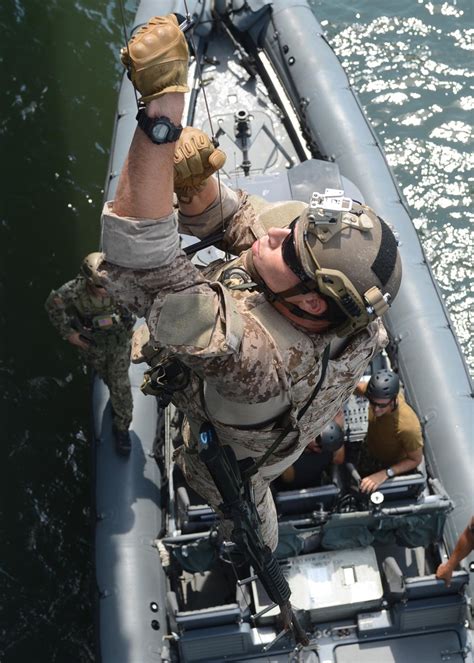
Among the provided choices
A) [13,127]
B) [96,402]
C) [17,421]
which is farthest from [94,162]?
[96,402]

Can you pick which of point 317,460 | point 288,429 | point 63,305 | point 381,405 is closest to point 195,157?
point 288,429

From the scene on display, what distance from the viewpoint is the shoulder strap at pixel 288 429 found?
320cm

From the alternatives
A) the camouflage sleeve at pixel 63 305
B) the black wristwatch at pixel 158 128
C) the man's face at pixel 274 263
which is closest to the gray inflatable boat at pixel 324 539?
the camouflage sleeve at pixel 63 305

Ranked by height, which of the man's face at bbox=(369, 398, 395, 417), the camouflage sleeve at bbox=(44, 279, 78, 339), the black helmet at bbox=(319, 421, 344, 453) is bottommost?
the black helmet at bbox=(319, 421, 344, 453)

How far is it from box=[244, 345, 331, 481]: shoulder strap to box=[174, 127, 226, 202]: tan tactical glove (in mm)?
752

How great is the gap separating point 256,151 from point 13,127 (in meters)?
3.56

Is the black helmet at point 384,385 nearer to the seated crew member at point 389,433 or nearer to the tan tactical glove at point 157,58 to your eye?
the seated crew member at point 389,433

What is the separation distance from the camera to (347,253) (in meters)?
2.82

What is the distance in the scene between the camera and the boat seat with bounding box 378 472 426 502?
5773mm

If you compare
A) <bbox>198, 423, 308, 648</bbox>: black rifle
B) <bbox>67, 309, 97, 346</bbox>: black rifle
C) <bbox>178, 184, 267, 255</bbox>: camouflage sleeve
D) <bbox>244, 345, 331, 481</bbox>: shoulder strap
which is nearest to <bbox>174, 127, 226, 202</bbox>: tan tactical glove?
<bbox>178, 184, 267, 255</bbox>: camouflage sleeve

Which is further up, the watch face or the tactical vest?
the watch face

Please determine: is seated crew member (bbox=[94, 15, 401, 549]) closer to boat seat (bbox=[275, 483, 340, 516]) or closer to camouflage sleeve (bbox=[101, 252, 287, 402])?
camouflage sleeve (bbox=[101, 252, 287, 402])

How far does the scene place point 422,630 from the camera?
18.4ft

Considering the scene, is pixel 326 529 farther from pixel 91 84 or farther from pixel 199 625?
pixel 91 84
